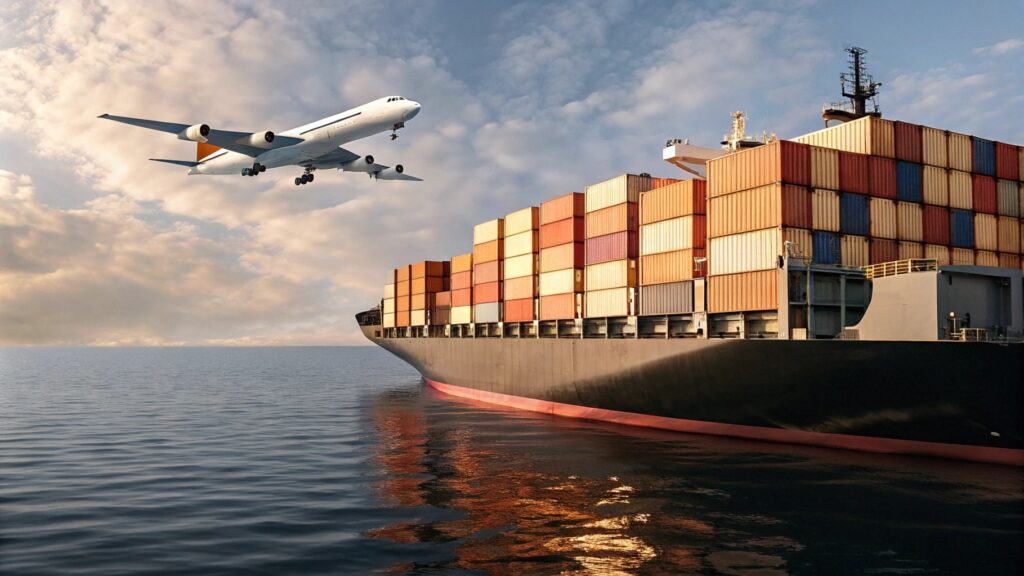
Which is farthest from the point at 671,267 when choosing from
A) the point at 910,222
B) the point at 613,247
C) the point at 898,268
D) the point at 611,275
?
the point at 910,222

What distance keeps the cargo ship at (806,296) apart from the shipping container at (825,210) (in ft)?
0.23

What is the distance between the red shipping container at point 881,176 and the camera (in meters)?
31.5

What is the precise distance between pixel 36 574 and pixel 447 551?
7.66 m

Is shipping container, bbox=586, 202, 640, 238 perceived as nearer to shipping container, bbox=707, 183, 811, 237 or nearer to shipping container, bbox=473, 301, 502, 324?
shipping container, bbox=707, 183, 811, 237

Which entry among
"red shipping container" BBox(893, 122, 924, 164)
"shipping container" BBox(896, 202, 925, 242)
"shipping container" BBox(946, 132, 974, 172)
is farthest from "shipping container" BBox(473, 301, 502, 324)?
"shipping container" BBox(946, 132, 974, 172)

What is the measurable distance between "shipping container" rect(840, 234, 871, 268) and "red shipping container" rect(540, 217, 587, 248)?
50.9 ft

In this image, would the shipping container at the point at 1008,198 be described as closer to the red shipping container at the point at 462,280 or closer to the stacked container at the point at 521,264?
the stacked container at the point at 521,264

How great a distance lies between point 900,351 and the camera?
23938 mm

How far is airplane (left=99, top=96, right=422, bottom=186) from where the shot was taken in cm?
3972

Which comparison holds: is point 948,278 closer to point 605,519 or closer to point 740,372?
point 740,372

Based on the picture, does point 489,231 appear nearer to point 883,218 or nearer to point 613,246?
point 613,246

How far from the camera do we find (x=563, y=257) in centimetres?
4256

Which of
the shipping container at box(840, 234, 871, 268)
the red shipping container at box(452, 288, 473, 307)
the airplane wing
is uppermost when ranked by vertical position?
the airplane wing

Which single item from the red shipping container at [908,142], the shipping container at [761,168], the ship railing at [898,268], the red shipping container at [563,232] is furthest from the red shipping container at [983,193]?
the red shipping container at [563,232]
